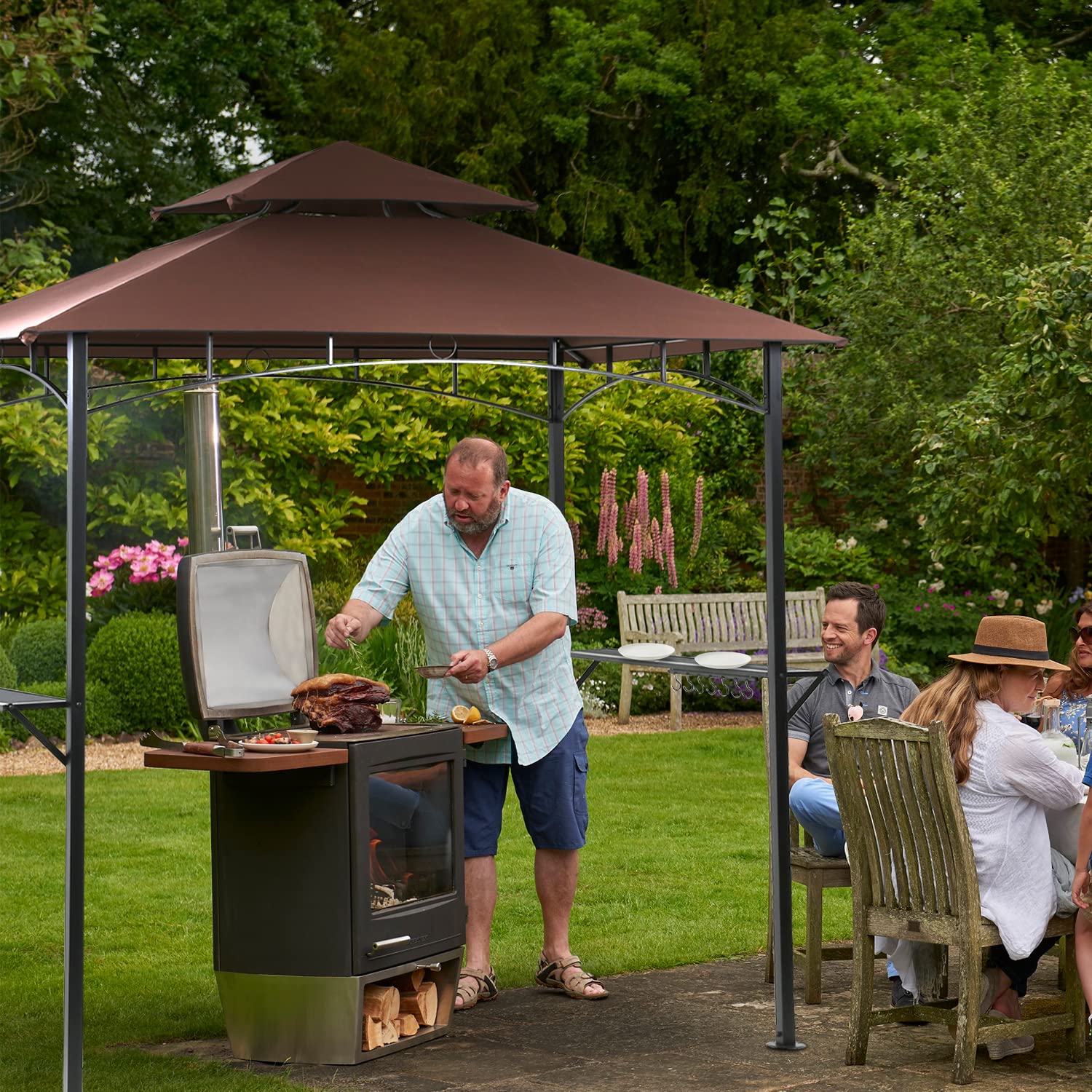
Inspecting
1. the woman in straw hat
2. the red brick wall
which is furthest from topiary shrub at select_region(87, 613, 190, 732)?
the woman in straw hat

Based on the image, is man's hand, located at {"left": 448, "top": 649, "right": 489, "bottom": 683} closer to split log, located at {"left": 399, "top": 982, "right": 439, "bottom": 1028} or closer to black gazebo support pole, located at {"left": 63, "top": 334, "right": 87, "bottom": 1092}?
split log, located at {"left": 399, "top": 982, "right": 439, "bottom": 1028}

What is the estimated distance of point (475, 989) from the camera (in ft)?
18.0

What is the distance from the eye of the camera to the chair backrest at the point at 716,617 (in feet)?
39.6

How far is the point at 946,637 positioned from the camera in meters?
12.9

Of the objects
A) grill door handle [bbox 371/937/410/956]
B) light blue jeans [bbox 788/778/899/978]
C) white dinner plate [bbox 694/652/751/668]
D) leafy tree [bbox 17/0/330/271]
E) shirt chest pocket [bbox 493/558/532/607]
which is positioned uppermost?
leafy tree [bbox 17/0/330/271]

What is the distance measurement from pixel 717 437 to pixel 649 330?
10.2 meters

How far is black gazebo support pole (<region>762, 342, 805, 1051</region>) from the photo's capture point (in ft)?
16.3

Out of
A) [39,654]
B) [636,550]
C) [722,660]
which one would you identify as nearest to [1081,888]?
[722,660]

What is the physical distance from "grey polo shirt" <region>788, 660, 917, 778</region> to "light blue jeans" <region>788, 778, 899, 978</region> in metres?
0.16

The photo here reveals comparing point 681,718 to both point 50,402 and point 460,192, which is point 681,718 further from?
point 460,192

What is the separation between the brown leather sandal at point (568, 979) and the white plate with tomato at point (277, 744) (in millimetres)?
1436

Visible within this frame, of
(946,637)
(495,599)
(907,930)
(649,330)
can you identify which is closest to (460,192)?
(649,330)

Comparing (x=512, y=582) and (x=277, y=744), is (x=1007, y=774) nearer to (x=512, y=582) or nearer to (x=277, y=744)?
(x=512, y=582)

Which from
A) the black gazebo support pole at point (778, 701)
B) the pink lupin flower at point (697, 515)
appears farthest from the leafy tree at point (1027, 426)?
the black gazebo support pole at point (778, 701)
